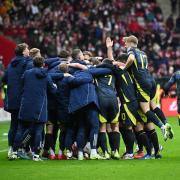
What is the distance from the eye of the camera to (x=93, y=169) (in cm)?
1357

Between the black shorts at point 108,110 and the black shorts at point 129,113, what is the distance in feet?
0.46

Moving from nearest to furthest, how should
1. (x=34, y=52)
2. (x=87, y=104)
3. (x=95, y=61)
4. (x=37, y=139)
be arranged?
(x=37, y=139)
(x=87, y=104)
(x=34, y=52)
(x=95, y=61)

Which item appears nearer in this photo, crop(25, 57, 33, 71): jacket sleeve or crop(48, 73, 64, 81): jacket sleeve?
crop(25, 57, 33, 71): jacket sleeve

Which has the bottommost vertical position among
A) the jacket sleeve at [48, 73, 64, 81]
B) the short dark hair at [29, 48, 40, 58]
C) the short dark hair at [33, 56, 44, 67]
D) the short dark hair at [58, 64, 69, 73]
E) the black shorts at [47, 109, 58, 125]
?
the black shorts at [47, 109, 58, 125]

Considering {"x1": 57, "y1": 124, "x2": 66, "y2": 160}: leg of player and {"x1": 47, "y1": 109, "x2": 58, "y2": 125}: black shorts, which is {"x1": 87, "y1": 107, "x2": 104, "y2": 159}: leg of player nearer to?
{"x1": 57, "y1": 124, "x2": 66, "y2": 160}: leg of player

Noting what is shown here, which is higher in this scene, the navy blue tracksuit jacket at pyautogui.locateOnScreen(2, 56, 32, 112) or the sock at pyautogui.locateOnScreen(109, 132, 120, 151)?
the navy blue tracksuit jacket at pyautogui.locateOnScreen(2, 56, 32, 112)

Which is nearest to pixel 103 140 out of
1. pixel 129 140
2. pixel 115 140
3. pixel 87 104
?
pixel 115 140

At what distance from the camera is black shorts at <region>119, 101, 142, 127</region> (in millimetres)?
15266

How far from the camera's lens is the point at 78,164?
1446 centimetres

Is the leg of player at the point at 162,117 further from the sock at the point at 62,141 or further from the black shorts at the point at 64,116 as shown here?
the sock at the point at 62,141

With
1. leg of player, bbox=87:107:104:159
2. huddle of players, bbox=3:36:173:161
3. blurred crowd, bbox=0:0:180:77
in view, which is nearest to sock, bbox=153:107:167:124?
huddle of players, bbox=3:36:173:161

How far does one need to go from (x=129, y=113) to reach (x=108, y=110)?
42 cm

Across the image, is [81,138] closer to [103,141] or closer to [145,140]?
[103,141]

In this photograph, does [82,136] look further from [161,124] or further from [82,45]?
[82,45]
